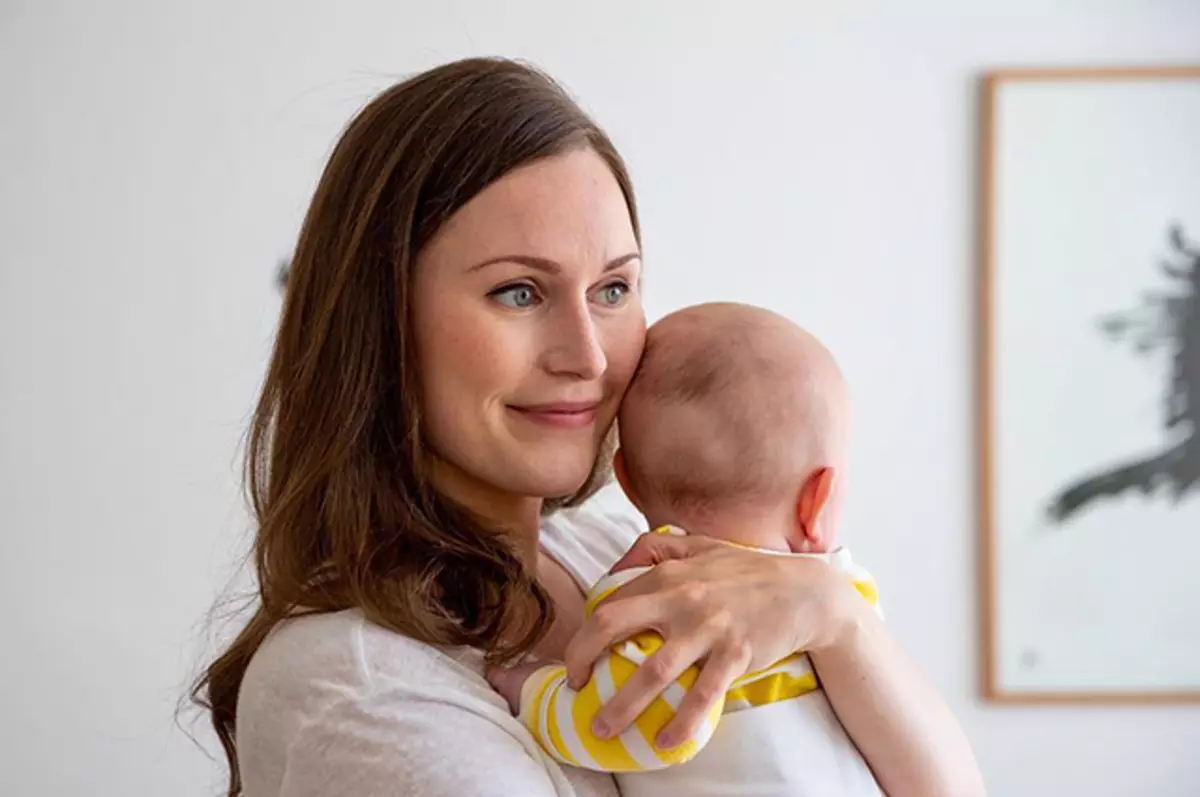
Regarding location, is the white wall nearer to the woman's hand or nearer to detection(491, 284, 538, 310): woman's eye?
detection(491, 284, 538, 310): woman's eye

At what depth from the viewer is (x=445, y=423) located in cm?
124

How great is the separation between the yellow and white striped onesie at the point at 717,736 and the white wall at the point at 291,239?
1587mm

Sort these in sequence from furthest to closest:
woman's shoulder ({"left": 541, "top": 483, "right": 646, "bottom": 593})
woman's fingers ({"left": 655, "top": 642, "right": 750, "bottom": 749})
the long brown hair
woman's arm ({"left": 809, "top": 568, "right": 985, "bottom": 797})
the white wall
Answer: the white wall, woman's shoulder ({"left": 541, "top": 483, "right": 646, "bottom": 593}), the long brown hair, woman's arm ({"left": 809, "top": 568, "right": 985, "bottom": 797}), woman's fingers ({"left": 655, "top": 642, "right": 750, "bottom": 749})

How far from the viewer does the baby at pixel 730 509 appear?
3.40ft

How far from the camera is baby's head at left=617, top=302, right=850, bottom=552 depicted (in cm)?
118

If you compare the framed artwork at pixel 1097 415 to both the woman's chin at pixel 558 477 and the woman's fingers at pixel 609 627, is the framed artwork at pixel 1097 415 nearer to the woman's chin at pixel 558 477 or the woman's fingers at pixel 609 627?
the woman's chin at pixel 558 477

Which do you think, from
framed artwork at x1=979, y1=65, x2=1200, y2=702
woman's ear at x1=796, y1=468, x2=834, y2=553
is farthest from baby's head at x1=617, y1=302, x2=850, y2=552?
framed artwork at x1=979, y1=65, x2=1200, y2=702

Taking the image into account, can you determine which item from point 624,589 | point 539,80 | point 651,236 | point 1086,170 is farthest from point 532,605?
point 1086,170

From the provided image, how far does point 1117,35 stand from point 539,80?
5.79 feet

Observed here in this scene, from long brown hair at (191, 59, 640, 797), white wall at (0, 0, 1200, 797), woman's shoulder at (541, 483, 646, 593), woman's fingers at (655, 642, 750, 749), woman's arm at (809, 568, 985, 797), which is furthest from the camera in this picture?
white wall at (0, 0, 1200, 797)

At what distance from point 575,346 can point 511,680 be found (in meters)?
0.31

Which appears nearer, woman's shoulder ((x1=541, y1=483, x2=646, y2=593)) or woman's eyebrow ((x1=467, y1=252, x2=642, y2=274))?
woman's eyebrow ((x1=467, y1=252, x2=642, y2=274))

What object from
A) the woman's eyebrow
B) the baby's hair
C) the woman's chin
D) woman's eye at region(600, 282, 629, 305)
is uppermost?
the woman's eyebrow

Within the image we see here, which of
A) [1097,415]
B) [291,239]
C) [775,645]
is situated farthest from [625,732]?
[1097,415]
